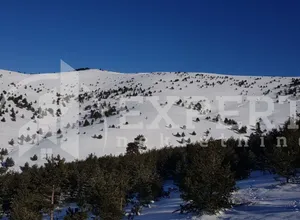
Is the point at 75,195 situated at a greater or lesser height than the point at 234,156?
lesser

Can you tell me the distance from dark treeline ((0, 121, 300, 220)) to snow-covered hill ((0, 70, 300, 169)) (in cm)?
780

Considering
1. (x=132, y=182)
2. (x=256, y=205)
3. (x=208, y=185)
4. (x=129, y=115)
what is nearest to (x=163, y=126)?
(x=129, y=115)

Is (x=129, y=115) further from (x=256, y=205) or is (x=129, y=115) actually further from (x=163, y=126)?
(x=256, y=205)

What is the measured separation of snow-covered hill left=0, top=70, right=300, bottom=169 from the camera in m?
33.1

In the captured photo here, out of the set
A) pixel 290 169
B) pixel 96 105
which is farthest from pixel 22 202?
pixel 96 105

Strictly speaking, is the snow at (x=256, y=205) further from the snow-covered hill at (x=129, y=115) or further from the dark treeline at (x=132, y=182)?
the snow-covered hill at (x=129, y=115)

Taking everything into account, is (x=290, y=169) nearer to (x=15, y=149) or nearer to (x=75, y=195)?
(x=75, y=195)

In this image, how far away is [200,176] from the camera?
14.8 metres

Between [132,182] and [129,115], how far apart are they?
21354 millimetres

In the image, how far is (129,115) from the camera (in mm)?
42281

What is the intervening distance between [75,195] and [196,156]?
10.5 m

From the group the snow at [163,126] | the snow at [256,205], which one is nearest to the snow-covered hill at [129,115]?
the snow at [163,126]

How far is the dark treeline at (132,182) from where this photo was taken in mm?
14328

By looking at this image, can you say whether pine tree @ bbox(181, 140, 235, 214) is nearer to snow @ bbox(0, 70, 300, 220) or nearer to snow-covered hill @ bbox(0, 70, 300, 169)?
snow @ bbox(0, 70, 300, 220)
